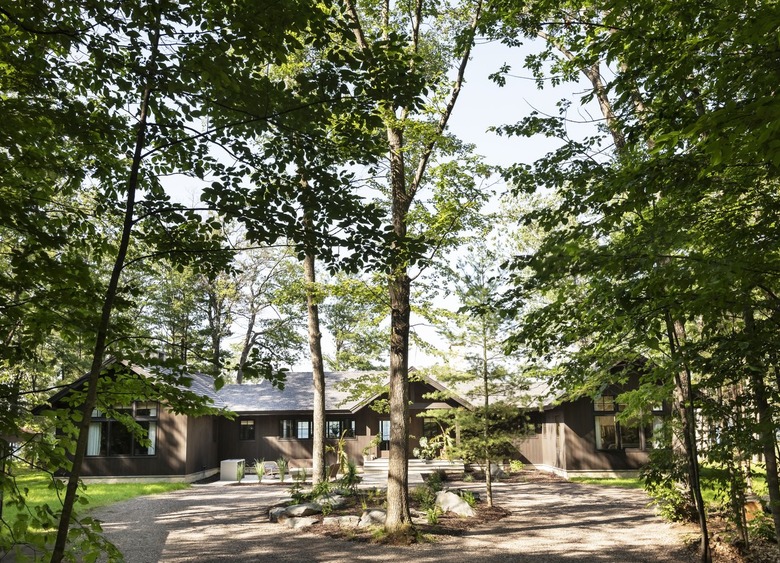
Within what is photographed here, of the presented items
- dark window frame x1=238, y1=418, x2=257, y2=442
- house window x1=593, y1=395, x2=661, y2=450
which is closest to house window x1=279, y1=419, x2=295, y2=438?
dark window frame x1=238, y1=418, x2=257, y2=442

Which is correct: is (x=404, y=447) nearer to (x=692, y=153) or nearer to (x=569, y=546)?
(x=569, y=546)

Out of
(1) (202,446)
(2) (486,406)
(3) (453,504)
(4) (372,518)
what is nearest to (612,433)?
(2) (486,406)

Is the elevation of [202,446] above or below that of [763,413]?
below

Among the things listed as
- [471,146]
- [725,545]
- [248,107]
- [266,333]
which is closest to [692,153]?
[248,107]

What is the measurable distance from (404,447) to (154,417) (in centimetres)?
1507

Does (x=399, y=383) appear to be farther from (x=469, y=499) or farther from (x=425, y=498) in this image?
(x=469, y=499)

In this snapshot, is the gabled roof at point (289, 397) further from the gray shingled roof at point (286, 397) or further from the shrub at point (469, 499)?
the shrub at point (469, 499)

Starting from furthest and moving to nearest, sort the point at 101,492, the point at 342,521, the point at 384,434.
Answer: the point at 384,434 < the point at 101,492 < the point at 342,521

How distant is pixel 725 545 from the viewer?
34.5 feet

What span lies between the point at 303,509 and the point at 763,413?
34.5 feet

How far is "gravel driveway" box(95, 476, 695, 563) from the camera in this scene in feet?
35.6

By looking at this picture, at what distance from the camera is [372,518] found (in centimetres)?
1348

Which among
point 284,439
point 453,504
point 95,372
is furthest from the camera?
point 284,439

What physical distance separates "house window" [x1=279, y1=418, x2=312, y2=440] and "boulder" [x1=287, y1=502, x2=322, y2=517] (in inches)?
538
